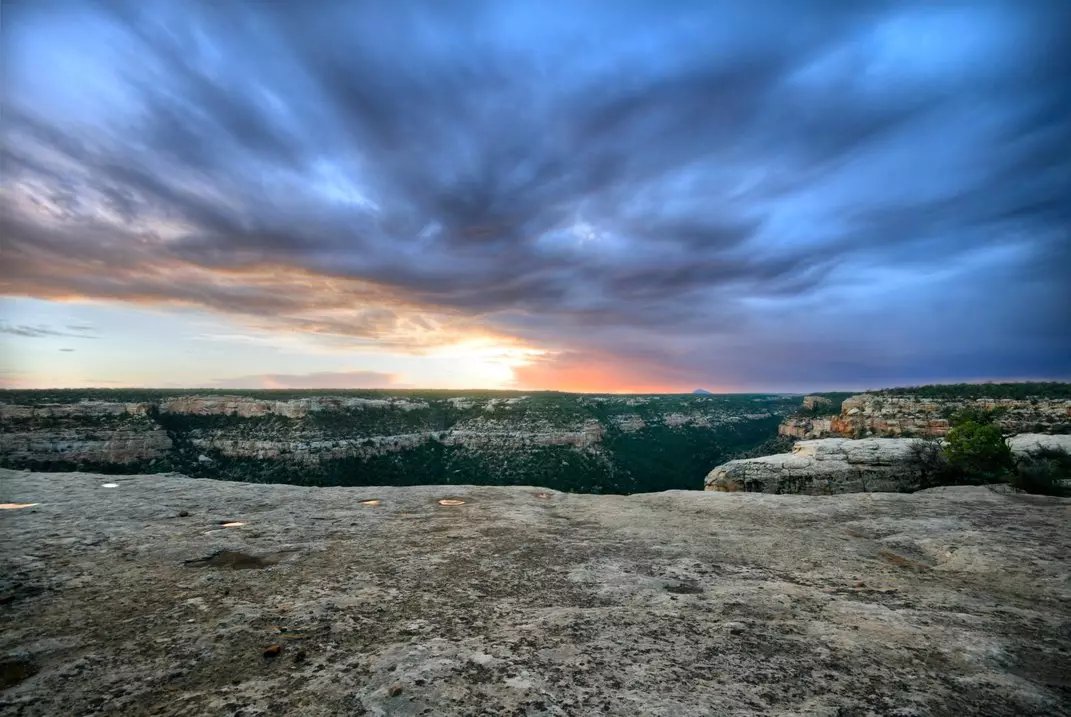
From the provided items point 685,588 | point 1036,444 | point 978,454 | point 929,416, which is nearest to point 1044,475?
point 978,454

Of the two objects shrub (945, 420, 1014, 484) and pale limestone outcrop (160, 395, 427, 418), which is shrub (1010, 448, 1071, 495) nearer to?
shrub (945, 420, 1014, 484)

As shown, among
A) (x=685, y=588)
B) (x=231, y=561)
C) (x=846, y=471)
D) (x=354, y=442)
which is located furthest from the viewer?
(x=354, y=442)

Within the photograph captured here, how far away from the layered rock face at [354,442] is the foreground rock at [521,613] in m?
45.6

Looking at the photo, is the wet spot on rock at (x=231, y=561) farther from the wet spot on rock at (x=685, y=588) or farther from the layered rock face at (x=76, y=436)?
the layered rock face at (x=76, y=436)

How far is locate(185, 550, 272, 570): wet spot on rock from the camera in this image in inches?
207

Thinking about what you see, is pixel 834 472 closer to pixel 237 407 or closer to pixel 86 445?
pixel 86 445

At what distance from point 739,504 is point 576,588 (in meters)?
5.89

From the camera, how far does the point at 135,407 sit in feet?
179

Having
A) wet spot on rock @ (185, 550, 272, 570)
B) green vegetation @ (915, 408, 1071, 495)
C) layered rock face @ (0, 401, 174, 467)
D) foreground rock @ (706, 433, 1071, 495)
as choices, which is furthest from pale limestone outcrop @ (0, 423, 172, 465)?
green vegetation @ (915, 408, 1071, 495)

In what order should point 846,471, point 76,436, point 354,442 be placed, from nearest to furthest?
point 846,471 → point 76,436 → point 354,442

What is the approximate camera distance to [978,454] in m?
14.2

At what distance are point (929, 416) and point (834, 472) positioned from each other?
28.4 m

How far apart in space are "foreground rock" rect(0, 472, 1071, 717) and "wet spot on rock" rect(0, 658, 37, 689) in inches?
0.9

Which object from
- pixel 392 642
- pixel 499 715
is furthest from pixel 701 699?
pixel 392 642
